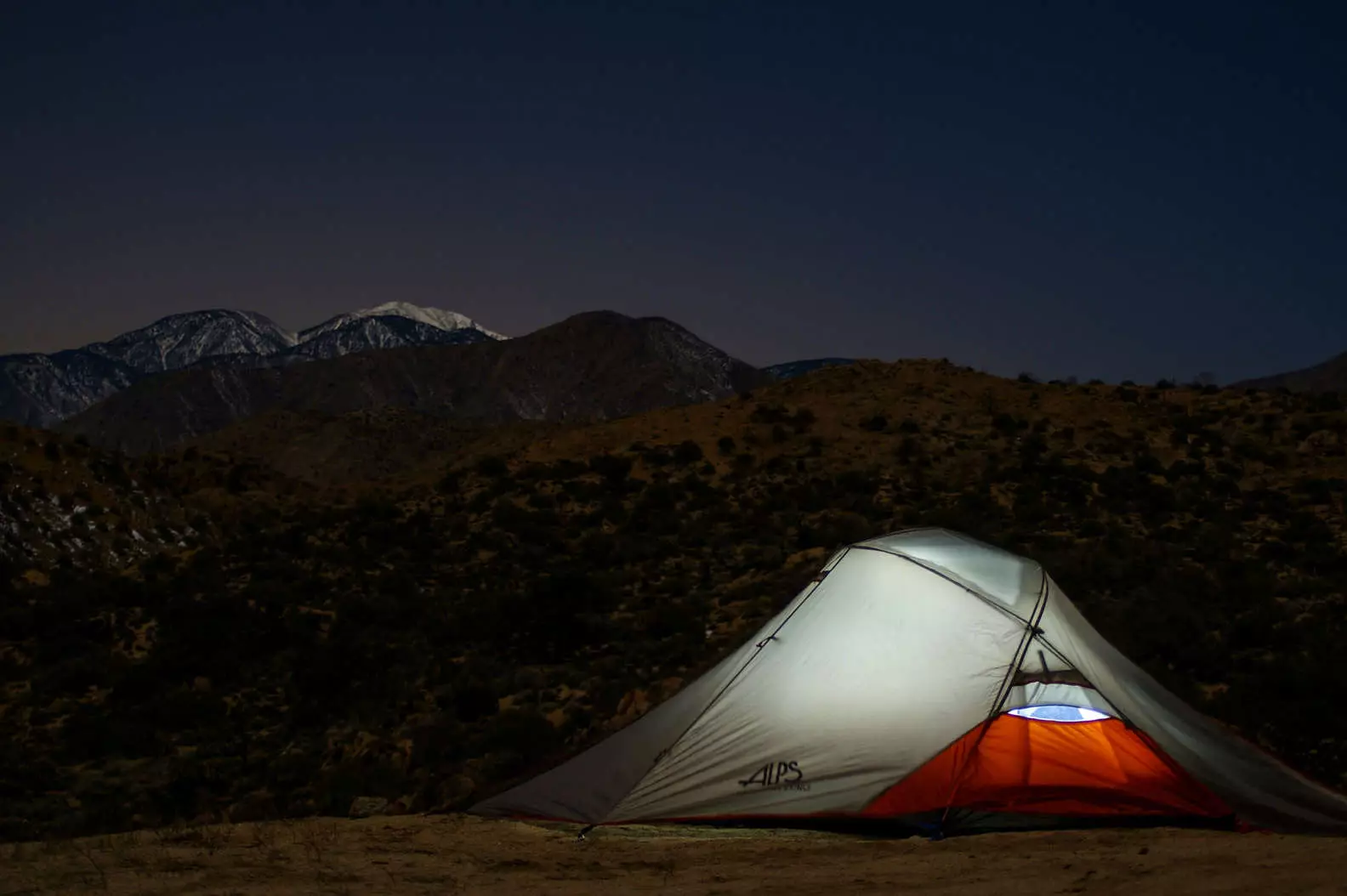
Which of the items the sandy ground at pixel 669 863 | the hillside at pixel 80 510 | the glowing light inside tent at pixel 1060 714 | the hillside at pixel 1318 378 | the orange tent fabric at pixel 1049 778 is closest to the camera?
the sandy ground at pixel 669 863

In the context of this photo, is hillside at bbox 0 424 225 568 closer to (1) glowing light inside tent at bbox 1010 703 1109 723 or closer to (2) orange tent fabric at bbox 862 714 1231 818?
(2) orange tent fabric at bbox 862 714 1231 818

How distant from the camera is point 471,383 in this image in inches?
6442

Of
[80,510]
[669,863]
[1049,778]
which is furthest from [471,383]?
[669,863]

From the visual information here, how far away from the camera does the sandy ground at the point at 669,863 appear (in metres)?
6.38

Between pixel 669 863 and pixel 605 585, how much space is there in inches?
638

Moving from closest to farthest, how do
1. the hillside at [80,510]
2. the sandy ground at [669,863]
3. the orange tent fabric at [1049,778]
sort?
1. the sandy ground at [669,863]
2. the orange tent fabric at [1049,778]
3. the hillside at [80,510]

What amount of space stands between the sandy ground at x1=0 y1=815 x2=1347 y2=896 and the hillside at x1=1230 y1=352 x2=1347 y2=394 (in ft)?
523

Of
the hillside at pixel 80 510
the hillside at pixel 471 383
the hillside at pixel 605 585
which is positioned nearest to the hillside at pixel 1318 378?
the hillside at pixel 471 383

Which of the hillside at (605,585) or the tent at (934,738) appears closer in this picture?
the tent at (934,738)

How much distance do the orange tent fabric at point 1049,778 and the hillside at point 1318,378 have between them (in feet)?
520

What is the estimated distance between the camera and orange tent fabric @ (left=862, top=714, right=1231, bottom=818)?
774 centimetres

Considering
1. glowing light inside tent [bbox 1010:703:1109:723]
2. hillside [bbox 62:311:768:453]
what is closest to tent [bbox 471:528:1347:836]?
glowing light inside tent [bbox 1010:703:1109:723]

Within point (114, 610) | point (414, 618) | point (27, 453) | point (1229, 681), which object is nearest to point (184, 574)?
point (114, 610)

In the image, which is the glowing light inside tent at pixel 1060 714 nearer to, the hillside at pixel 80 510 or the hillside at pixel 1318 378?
the hillside at pixel 80 510
